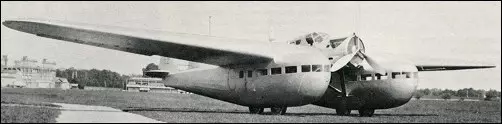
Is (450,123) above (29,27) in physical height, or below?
below

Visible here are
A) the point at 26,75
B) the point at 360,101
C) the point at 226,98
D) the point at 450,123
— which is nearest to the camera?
the point at 450,123

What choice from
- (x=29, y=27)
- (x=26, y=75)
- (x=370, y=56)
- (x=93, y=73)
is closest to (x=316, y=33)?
(x=370, y=56)

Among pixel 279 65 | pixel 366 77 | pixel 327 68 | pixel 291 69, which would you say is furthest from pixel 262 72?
pixel 366 77

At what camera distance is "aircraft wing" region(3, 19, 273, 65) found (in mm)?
18688

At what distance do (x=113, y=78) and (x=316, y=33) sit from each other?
117 metres

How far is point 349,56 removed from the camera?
20922mm

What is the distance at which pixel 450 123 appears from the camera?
16.8 meters

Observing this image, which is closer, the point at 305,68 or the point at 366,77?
the point at 305,68

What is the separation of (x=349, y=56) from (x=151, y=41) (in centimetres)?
817

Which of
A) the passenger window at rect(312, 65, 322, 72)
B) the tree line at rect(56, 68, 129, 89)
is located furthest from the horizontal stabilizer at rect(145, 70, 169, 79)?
the tree line at rect(56, 68, 129, 89)

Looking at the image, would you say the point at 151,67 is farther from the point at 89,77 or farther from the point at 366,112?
the point at 89,77

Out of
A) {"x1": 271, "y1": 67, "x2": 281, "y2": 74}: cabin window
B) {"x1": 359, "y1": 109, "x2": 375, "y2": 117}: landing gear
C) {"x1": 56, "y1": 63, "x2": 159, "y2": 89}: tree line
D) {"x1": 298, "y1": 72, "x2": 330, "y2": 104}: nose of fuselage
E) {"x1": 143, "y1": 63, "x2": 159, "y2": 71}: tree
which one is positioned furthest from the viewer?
{"x1": 56, "y1": 63, "x2": 159, "y2": 89}: tree line

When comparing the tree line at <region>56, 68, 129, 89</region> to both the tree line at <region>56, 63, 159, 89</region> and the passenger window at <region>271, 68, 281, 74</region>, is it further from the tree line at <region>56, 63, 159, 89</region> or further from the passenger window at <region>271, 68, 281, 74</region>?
the passenger window at <region>271, 68, 281, 74</region>

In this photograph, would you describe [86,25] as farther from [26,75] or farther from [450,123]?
[26,75]
